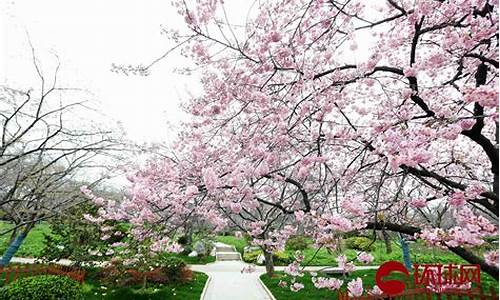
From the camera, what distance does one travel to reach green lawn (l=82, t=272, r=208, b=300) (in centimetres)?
734

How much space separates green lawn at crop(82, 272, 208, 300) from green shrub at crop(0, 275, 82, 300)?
1.51m

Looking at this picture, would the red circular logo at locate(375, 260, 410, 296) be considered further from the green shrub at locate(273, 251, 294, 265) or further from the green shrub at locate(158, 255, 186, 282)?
the green shrub at locate(273, 251, 294, 265)

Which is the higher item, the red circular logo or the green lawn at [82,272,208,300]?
the red circular logo

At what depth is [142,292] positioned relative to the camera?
7.35 metres

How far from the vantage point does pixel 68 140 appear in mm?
4191

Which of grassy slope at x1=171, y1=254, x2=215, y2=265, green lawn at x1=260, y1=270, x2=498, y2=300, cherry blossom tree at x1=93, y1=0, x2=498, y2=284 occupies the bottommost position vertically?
green lawn at x1=260, y1=270, x2=498, y2=300

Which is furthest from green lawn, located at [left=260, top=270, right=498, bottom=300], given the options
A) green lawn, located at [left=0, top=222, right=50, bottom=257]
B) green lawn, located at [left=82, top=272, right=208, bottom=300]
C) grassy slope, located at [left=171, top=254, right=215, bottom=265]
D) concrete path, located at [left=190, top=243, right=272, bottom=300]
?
green lawn, located at [left=0, top=222, right=50, bottom=257]

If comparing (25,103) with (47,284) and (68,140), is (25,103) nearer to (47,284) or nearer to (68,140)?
(68,140)

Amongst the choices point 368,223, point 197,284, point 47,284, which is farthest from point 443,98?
point 197,284

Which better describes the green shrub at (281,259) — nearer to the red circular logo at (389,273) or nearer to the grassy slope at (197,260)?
the grassy slope at (197,260)

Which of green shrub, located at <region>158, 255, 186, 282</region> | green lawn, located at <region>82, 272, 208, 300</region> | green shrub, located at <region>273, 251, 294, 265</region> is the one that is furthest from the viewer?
green shrub, located at <region>273, 251, 294, 265</region>

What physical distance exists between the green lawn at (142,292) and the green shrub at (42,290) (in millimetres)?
1509

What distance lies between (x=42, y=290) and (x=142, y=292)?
233cm

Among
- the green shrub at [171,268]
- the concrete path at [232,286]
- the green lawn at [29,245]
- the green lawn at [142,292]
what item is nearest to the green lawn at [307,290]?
the concrete path at [232,286]
